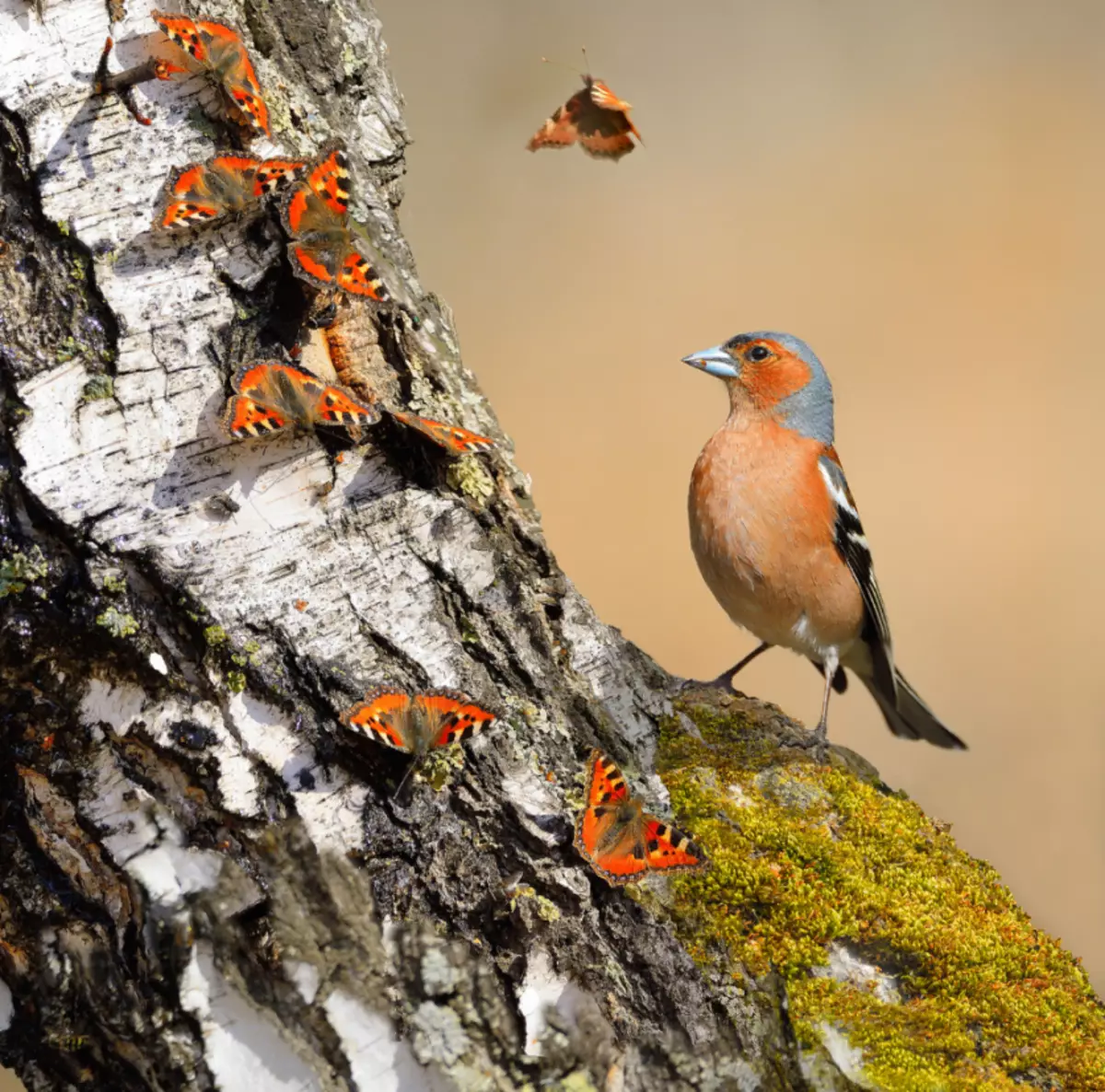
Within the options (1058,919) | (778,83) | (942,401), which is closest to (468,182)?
(778,83)

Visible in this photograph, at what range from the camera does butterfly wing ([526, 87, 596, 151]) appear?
3.95 metres

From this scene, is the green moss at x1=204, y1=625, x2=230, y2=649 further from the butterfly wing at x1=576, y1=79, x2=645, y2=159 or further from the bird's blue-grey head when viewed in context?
the bird's blue-grey head

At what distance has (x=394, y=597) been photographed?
2426mm

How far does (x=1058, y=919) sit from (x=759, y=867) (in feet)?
18.3

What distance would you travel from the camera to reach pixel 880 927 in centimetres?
251

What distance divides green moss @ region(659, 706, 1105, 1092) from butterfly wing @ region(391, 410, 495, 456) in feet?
3.17

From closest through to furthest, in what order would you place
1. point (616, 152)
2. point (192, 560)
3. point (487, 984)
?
1. point (487, 984)
2. point (192, 560)
3. point (616, 152)

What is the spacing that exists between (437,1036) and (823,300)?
311 inches

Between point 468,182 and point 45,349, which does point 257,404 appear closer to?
point 45,349

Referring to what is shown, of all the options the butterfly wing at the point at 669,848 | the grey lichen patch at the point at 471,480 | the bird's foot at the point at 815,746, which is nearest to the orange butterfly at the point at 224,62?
the grey lichen patch at the point at 471,480

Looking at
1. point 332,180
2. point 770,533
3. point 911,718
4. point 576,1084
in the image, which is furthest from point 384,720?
point 911,718

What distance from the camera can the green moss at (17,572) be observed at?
228cm

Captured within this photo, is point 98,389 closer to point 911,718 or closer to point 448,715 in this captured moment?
point 448,715

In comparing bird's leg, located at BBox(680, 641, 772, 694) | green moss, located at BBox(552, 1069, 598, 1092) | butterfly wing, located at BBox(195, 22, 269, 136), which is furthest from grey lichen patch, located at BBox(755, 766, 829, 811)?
butterfly wing, located at BBox(195, 22, 269, 136)
